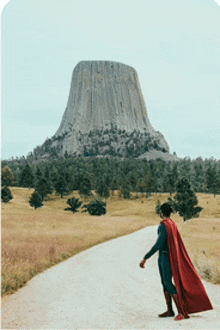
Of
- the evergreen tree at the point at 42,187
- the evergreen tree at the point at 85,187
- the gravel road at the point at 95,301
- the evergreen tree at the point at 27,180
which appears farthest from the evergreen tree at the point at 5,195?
the gravel road at the point at 95,301

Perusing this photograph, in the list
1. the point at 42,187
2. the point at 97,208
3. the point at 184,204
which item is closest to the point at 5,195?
the point at 42,187

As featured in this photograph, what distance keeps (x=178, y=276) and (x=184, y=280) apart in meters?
0.18

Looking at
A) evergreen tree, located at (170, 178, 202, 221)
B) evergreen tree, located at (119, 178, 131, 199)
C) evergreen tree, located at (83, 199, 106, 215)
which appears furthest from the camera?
evergreen tree, located at (119, 178, 131, 199)

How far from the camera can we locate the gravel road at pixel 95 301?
751cm

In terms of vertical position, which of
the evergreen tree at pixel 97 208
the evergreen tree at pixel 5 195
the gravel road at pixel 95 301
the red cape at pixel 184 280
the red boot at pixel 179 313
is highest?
the red cape at pixel 184 280

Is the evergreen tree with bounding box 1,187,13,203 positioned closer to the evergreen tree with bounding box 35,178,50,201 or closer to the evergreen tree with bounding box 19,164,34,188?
the evergreen tree with bounding box 35,178,50,201

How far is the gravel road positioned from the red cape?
0.29 m

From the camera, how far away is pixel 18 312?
909 centimetres

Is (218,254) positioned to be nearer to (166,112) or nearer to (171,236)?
(166,112)

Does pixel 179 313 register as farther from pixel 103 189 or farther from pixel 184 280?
pixel 103 189

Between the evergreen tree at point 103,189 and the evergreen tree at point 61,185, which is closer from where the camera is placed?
the evergreen tree at point 103,189

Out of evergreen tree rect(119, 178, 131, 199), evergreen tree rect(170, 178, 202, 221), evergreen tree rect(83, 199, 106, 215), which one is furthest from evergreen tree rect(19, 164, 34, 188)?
evergreen tree rect(170, 178, 202, 221)

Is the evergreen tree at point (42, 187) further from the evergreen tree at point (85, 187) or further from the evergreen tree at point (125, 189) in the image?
the evergreen tree at point (125, 189)

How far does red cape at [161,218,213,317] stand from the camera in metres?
7.60
